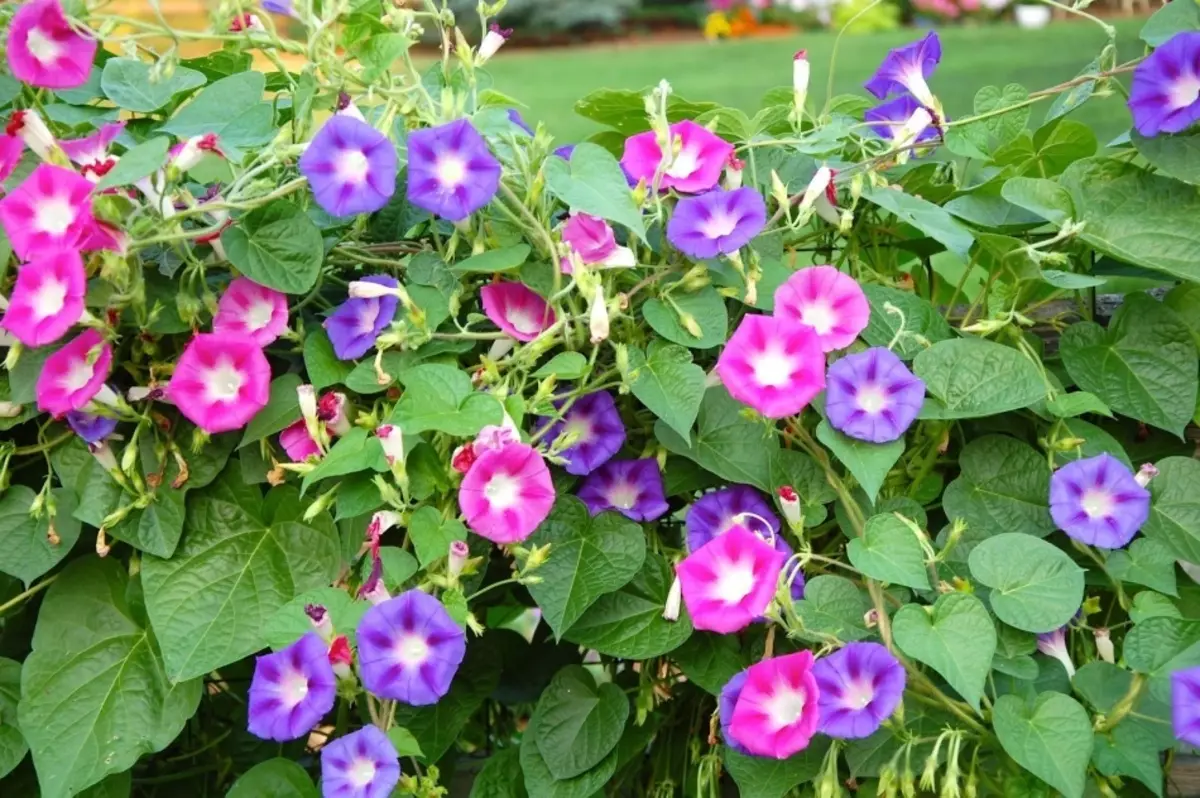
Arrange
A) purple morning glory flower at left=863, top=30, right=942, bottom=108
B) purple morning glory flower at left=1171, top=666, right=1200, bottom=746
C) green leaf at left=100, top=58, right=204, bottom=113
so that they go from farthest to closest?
purple morning glory flower at left=863, top=30, right=942, bottom=108
green leaf at left=100, top=58, right=204, bottom=113
purple morning glory flower at left=1171, top=666, right=1200, bottom=746

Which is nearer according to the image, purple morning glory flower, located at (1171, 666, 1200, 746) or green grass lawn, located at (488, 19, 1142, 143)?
purple morning glory flower, located at (1171, 666, 1200, 746)

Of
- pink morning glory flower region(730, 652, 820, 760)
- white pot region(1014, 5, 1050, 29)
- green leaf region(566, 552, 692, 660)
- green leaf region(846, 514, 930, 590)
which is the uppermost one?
green leaf region(846, 514, 930, 590)

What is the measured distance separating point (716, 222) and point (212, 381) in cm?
53

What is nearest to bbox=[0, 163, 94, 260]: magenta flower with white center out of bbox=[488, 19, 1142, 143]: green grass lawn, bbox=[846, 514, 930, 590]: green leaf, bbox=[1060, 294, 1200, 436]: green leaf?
bbox=[846, 514, 930, 590]: green leaf

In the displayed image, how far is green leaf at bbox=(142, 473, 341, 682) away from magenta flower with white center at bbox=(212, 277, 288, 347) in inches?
6.4

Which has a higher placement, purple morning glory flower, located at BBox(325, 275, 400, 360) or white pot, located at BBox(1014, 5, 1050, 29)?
purple morning glory flower, located at BBox(325, 275, 400, 360)

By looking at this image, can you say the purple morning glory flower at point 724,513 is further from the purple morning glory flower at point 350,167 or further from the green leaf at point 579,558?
the purple morning glory flower at point 350,167

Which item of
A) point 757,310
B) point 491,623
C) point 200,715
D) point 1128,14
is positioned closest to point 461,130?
point 757,310

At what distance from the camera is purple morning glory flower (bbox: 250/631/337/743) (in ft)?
3.65

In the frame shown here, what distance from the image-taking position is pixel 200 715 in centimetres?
164

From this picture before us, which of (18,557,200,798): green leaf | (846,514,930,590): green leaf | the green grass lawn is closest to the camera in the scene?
(846,514,930,590): green leaf

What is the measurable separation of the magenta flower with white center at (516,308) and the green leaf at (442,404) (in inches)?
4.0

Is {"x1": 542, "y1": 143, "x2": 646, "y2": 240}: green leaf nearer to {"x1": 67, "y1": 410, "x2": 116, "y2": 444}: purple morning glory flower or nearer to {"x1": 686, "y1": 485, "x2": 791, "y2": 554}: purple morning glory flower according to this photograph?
{"x1": 686, "y1": 485, "x2": 791, "y2": 554}: purple morning glory flower

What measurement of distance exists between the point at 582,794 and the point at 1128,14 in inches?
327
